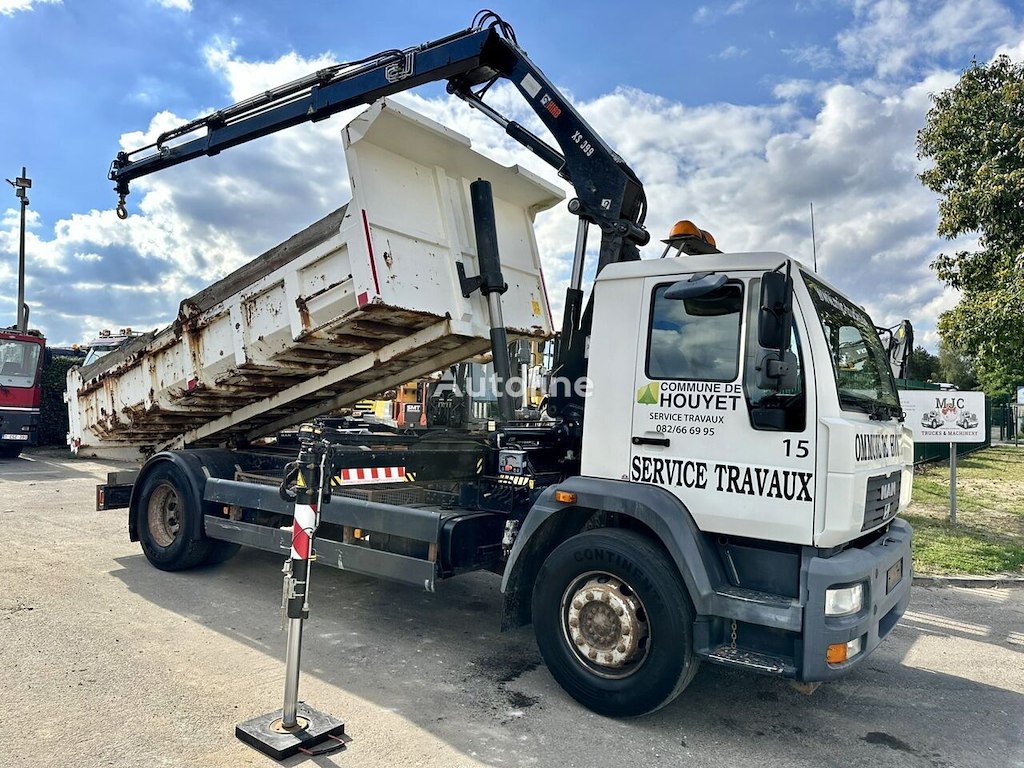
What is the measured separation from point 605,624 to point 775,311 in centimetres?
187

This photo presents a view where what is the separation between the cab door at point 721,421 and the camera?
11.9 ft

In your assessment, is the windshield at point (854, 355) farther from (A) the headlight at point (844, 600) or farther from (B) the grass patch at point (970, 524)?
(B) the grass patch at point (970, 524)

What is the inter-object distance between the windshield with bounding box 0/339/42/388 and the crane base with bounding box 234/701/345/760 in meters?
16.8

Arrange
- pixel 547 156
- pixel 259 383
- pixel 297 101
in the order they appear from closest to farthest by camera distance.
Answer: pixel 547 156 < pixel 259 383 < pixel 297 101

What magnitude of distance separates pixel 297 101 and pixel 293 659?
5.23 meters

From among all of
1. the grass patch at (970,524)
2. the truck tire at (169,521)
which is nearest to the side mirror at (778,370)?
the truck tire at (169,521)

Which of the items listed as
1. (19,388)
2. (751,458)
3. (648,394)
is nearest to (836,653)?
(751,458)

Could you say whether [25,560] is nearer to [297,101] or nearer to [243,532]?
[243,532]

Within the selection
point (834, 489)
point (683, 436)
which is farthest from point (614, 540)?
point (834, 489)

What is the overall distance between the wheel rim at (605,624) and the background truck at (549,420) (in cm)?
1

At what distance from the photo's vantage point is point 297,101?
6844mm

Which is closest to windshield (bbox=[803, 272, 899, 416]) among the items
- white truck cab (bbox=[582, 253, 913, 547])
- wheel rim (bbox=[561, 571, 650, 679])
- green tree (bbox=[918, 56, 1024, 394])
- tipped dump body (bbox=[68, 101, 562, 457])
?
white truck cab (bbox=[582, 253, 913, 547])

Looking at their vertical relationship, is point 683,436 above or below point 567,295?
below

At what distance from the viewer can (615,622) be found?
3.93 metres
